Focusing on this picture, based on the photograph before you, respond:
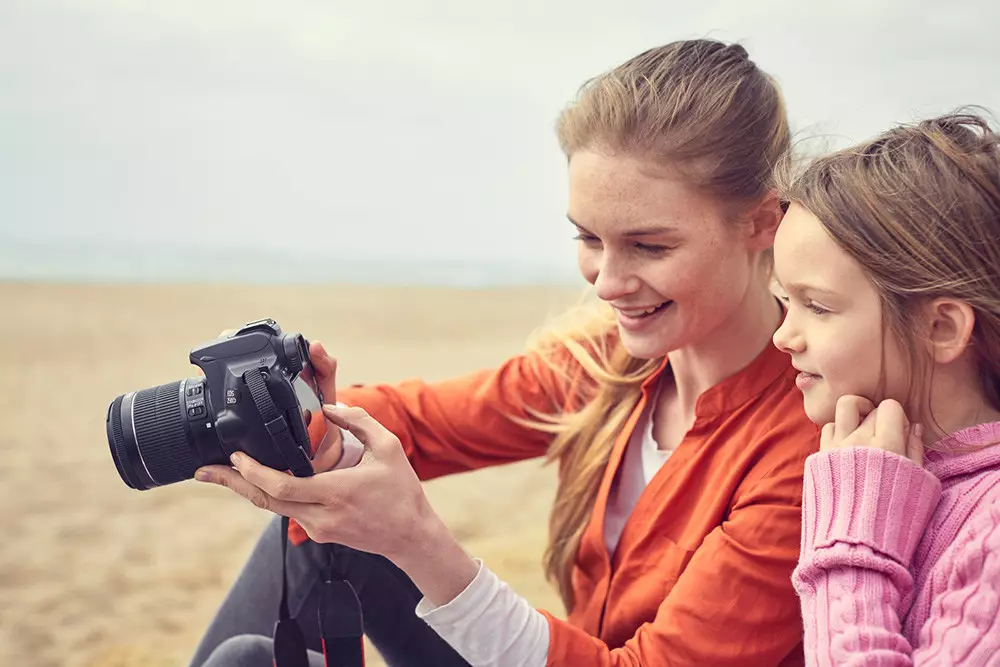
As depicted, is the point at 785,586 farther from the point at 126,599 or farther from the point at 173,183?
the point at 173,183

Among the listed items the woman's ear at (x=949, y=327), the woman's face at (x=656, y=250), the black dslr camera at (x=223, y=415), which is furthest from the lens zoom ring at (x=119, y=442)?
the woman's ear at (x=949, y=327)

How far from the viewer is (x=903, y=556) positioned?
779 millimetres

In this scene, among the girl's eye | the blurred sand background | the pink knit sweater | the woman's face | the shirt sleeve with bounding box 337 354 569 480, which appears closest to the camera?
the pink knit sweater

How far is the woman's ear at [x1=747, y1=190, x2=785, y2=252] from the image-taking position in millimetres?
1032

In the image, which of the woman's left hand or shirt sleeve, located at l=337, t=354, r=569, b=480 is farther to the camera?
shirt sleeve, located at l=337, t=354, r=569, b=480

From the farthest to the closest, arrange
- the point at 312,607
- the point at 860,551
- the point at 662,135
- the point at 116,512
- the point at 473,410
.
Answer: the point at 116,512
the point at 473,410
the point at 312,607
the point at 662,135
the point at 860,551

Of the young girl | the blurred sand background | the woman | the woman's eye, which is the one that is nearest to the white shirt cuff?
the woman

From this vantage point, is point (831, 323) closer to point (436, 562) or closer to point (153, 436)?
point (436, 562)

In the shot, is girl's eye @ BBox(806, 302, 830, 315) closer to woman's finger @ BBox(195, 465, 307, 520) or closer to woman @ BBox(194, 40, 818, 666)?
woman @ BBox(194, 40, 818, 666)

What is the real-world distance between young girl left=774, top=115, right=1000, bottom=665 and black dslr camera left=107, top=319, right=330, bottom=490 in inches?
17.2

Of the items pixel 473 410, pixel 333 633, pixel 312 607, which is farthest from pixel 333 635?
pixel 473 410

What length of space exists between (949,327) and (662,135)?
1.12 feet

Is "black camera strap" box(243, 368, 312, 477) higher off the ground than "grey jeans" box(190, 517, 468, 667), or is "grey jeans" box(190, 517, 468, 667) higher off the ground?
"black camera strap" box(243, 368, 312, 477)

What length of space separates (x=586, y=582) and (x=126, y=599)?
58.7 inches
